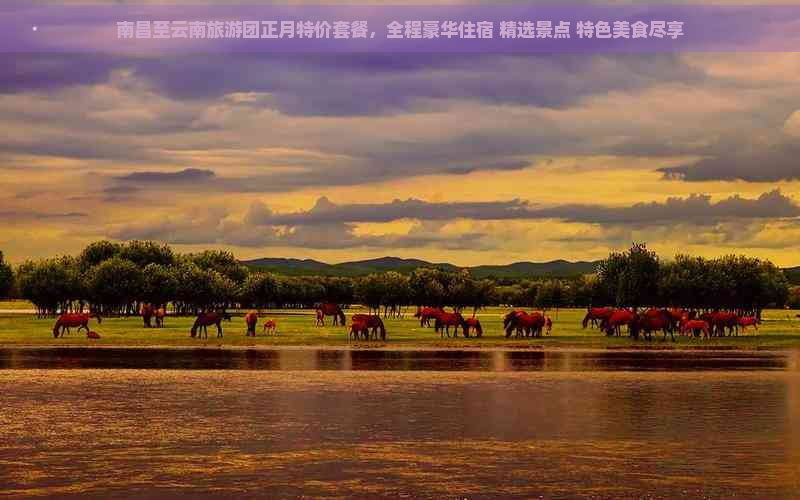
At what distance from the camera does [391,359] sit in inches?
1919

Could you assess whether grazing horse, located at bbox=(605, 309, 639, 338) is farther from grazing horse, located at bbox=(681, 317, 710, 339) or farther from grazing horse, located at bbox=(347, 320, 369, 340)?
grazing horse, located at bbox=(347, 320, 369, 340)

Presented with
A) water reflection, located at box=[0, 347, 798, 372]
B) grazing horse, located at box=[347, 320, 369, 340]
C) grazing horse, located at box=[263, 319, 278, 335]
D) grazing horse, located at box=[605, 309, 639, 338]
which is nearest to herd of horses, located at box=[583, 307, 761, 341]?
grazing horse, located at box=[605, 309, 639, 338]

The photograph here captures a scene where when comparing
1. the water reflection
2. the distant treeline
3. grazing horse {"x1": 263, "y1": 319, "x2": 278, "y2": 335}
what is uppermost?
the distant treeline

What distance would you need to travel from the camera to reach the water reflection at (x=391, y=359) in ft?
144

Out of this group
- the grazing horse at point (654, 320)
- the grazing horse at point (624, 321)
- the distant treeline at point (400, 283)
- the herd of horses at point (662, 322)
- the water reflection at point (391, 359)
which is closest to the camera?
the water reflection at point (391, 359)

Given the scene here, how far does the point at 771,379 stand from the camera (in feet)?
128

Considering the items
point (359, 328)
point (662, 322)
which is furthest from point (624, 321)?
point (359, 328)

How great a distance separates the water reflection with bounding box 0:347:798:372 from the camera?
44000 millimetres

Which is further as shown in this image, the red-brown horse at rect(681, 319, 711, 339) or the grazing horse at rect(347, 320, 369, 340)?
the red-brown horse at rect(681, 319, 711, 339)

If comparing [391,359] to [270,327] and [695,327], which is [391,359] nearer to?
[270,327]

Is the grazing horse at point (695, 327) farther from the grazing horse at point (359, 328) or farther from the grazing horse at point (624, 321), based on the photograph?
the grazing horse at point (359, 328)

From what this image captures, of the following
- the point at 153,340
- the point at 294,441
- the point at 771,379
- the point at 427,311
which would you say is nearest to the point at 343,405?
the point at 294,441

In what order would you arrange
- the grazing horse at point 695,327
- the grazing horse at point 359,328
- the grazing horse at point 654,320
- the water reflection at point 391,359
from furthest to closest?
the grazing horse at point 695,327 < the grazing horse at point 654,320 < the grazing horse at point 359,328 < the water reflection at point 391,359

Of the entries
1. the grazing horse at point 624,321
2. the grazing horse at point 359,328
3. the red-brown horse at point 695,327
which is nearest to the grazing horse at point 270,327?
the grazing horse at point 359,328
